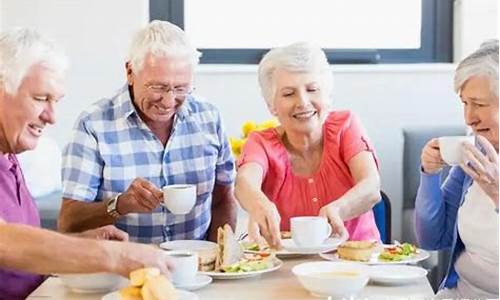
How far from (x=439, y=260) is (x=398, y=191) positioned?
447 millimetres

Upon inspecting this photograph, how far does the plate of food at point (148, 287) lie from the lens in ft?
4.83

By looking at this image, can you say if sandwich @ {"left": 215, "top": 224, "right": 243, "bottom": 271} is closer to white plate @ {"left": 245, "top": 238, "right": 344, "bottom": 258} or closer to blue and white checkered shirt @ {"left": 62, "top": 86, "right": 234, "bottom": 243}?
white plate @ {"left": 245, "top": 238, "right": 344, "bottom": 258}

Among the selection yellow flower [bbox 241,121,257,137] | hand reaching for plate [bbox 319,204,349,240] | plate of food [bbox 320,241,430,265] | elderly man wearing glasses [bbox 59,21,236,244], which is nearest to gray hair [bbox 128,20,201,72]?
elderly man wearing glasses [bbox 59,21,236,244]

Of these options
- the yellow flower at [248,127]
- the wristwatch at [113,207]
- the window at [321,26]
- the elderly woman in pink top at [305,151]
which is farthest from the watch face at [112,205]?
the window at [321,26]

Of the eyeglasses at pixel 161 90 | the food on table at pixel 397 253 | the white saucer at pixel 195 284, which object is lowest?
the food on table at pixel 397 253

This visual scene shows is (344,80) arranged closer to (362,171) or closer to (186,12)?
(186,12)

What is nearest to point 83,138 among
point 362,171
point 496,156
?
point 362,171

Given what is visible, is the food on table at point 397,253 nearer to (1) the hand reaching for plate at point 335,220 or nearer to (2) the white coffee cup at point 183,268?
(1) the hand reaching for plate at point 335,220

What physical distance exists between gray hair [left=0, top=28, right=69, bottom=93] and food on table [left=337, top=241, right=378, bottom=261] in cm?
73

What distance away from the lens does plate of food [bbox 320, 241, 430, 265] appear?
186 cm

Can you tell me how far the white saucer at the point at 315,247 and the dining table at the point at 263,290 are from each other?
0.41 ft

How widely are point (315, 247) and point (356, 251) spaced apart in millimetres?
99

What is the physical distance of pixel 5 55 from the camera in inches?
69.3

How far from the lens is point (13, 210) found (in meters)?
1.84
